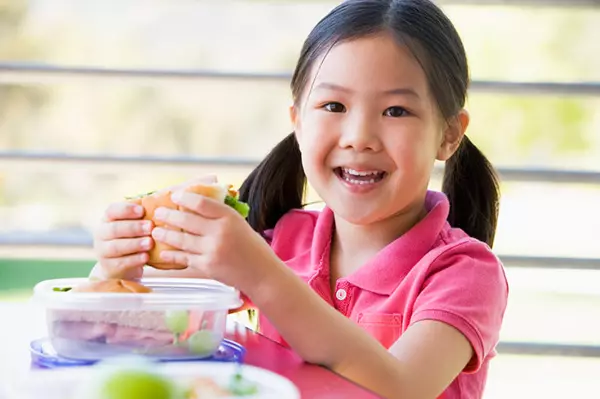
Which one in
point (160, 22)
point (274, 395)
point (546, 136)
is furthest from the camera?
point (546, 136)

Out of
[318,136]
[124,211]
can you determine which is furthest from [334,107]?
[124,211]

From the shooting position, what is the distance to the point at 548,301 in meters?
4.99

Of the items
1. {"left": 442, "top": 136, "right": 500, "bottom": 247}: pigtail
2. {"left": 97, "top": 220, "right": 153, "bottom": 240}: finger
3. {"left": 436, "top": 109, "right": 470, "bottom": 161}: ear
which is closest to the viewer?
{"left": 97, "top": 220, "right": 153, "bottom": 240}: finger

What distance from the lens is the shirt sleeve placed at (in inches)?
58.1

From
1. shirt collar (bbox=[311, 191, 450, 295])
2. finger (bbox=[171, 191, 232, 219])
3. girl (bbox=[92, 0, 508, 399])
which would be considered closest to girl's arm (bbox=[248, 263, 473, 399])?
girl (bbox=[92, 0, 508, 399])

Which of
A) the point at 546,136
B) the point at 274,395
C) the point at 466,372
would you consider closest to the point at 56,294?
the point at 274,395

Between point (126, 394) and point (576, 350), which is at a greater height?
point (126, 394)

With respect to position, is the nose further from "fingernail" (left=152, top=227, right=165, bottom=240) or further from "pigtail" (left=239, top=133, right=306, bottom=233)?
"fingernail" (left=152, top=227, right=165, bottom=240)

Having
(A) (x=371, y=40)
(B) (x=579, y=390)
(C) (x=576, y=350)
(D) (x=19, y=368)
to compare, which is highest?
(A) (x=371, y=40)

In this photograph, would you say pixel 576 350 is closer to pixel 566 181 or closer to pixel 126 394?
pixel 566 181

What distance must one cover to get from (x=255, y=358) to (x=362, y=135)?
531mm

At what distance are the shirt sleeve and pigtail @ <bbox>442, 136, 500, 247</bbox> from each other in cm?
29

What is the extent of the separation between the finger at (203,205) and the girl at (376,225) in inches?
0.8

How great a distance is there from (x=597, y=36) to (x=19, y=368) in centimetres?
322
